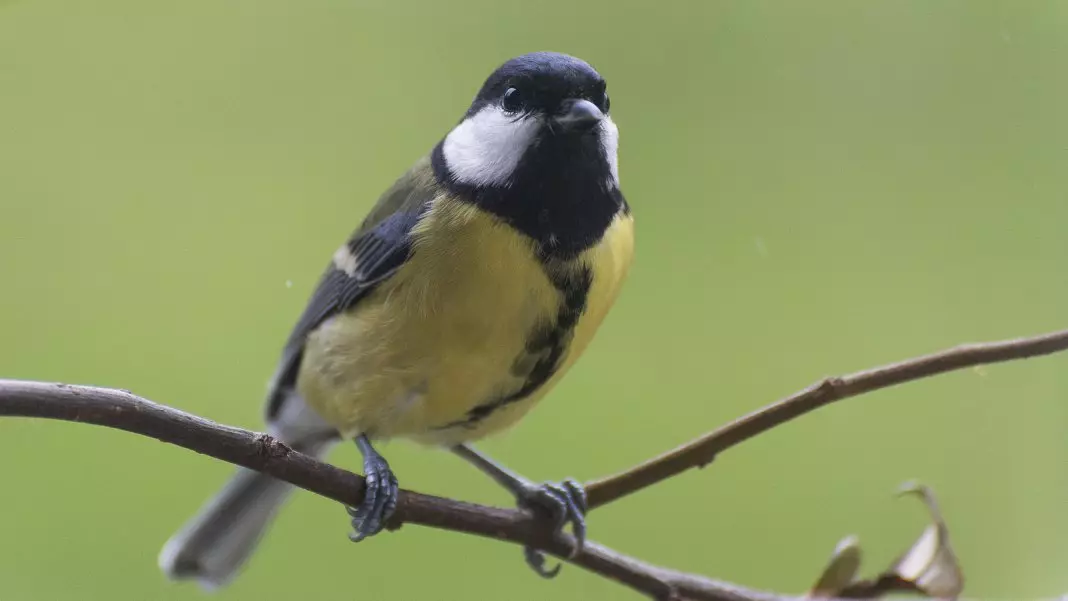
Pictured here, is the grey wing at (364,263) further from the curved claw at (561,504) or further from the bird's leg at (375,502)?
the curved claw at (561,504)

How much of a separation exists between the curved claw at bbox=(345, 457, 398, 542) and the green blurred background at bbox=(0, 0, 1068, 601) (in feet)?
1.11

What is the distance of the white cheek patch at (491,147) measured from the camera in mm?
882

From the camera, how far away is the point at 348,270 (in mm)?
1004

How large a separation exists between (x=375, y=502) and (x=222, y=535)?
32 cm

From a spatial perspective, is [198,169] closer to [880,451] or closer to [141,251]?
[141,251]

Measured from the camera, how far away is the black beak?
2.70ft

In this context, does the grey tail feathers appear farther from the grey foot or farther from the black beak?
the black beak

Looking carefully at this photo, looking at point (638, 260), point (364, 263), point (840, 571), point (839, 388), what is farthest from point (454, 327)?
point (638, 260)

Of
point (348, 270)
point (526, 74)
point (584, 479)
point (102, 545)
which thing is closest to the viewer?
point (526, 74)

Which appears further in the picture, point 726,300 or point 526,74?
point 726,300

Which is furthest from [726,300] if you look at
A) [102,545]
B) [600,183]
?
[102,545]

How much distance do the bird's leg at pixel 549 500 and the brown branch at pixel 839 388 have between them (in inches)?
4.7

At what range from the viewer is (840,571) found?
982mm

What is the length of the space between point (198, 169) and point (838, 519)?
1.10 meters
